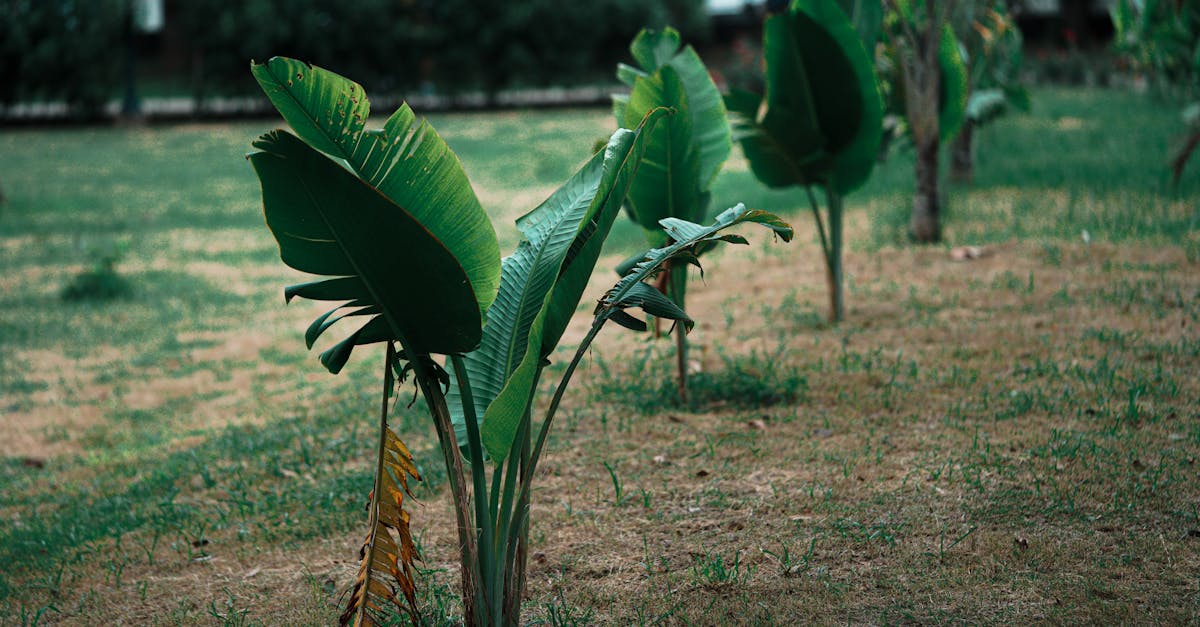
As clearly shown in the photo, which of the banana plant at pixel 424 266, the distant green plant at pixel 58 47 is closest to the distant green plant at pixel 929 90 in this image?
the banana plant at pixel 424 266

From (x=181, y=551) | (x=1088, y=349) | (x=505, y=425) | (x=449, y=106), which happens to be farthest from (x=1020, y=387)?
(x=449, y=106)

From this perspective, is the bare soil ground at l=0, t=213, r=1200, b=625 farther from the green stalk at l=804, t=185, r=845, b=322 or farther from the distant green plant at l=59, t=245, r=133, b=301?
the distant green plant at l=59, t=245, r=133, b=301

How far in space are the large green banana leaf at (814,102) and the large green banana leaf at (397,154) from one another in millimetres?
2887

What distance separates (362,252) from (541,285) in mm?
490

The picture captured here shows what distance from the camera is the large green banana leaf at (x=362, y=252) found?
6.66 feet

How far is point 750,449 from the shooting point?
384 centimetres

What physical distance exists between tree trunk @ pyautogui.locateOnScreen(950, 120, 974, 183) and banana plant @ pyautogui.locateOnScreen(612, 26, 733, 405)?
5884mm

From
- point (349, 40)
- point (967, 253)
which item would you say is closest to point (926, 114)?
point (967, 253)

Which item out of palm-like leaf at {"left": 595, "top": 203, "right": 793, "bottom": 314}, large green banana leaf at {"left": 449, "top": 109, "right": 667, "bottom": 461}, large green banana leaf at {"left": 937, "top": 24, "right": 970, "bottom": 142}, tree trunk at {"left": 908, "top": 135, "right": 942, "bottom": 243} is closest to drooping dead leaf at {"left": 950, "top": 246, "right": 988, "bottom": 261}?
tree trunk at {"left": 908, "top": 135, "right": 942, "bottom": 243}

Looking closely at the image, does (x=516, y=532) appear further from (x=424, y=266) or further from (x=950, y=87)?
(x=950, y=87)

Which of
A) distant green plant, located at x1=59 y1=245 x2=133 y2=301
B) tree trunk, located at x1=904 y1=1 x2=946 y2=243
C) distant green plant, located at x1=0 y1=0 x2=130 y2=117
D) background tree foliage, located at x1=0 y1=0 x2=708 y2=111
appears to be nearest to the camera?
→ tree trunk, located at x1=904 y1=1 x2=946 y2=243

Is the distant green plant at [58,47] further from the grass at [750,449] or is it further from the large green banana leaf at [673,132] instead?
the large green banana leaf at [673,132]

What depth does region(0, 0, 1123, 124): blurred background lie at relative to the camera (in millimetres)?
24516

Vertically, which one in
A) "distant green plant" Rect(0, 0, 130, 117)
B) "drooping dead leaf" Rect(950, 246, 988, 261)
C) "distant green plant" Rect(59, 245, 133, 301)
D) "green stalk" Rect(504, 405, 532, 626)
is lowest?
"distant green plant" Rect(59, 245, 133, 301)
